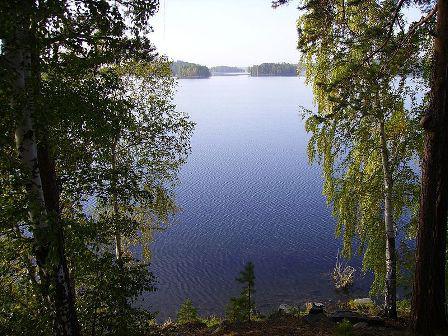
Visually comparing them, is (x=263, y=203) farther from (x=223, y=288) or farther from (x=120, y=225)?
(x=120, y=225)

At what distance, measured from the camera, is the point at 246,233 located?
34812 mm

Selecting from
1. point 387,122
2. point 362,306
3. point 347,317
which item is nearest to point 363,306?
point 362,306

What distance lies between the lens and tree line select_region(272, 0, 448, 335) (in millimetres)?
7449

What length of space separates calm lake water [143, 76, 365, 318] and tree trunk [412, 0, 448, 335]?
16837mm

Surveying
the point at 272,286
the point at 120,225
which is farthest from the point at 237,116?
the point at 120,225

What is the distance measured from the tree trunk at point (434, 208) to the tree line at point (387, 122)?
18 millimetres

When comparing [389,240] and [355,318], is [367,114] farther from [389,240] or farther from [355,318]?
[355,318]

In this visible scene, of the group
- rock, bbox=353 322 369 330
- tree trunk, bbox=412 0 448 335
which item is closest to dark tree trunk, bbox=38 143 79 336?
tree trunk, bbox=412 0 448 335

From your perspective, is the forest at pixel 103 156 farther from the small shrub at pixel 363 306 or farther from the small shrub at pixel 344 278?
the small shrub at pixel 344 278

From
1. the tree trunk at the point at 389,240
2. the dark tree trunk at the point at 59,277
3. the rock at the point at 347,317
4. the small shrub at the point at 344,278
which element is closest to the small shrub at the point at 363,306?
the small shrub at the point at 344,278

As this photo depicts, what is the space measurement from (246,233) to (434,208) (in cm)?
2793

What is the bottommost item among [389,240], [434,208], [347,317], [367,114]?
[347,317]

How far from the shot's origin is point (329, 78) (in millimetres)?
13641

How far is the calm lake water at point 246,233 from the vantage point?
86.2ft
